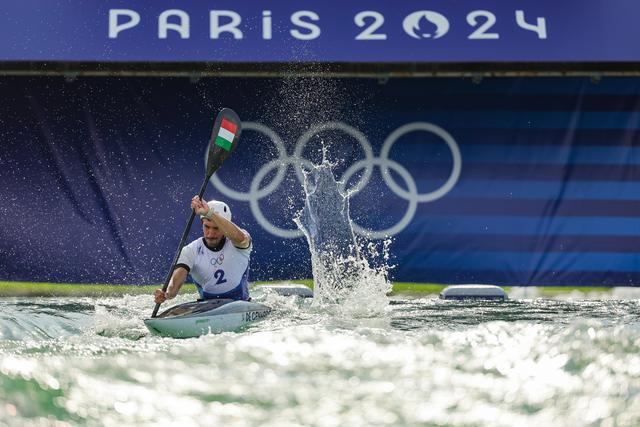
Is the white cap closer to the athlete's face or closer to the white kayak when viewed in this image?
the athlete's face

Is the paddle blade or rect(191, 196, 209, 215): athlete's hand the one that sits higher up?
the paddle blade

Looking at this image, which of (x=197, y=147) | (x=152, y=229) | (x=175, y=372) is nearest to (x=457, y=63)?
(x=197, y=147)

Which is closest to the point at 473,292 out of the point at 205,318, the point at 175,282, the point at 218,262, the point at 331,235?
the point at 331,235

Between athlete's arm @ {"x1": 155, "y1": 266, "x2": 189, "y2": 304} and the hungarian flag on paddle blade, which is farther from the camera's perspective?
the hungarian flag on paddle blade

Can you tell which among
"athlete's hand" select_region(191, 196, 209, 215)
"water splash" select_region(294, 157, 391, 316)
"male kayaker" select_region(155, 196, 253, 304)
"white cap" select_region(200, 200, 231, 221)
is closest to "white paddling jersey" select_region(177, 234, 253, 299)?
"male kayaker" select_region(155, 196, 253, 304)

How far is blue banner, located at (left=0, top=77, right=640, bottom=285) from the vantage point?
1052cm

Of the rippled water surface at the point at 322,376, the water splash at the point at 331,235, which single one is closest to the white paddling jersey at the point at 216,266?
the rippled water surface at the point at 322,376

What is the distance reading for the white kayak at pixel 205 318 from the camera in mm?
6293

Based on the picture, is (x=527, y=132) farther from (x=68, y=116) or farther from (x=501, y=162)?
(x=68, y=116)

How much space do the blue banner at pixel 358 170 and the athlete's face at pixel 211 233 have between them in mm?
2975

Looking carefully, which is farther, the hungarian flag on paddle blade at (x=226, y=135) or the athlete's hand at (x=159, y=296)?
the hungarian flag on paddle blade at (x=226, y=135)

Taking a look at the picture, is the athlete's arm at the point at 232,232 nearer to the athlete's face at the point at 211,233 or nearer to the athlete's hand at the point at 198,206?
the athlete's face at the point at 211,233

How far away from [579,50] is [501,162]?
1546 millimetres

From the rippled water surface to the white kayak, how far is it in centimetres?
16
